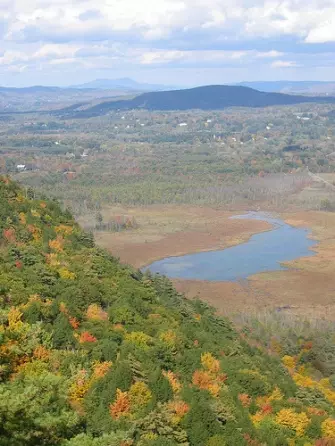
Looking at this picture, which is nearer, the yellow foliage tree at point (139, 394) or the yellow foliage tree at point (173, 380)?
the yellow foliage tree at point (139, 394)

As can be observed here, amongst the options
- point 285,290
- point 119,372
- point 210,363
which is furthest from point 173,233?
point 119,372

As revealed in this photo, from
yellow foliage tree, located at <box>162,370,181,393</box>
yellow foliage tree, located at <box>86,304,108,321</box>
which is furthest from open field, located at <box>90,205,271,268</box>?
yellow foliage tree, located at <box>162,370,181,393</box>

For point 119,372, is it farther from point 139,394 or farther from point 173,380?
point 173,380

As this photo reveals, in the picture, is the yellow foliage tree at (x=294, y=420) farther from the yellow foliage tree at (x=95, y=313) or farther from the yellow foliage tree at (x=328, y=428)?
the yellow foliage tree at (x=95, y=313)

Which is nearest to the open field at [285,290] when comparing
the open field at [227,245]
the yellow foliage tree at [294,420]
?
the open field at [227,245]

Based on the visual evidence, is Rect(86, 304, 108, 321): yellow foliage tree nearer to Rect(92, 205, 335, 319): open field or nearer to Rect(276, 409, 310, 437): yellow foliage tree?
Rect(276, 409, 310, 437): yellow foliage tree

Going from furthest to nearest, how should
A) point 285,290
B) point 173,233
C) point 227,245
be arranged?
point 173,233, point 227,245, point 285,290

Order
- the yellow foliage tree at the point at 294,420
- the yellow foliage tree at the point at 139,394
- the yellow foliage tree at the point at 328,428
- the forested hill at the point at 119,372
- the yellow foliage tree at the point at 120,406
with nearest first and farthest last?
the forested hill at the point at 119,372, the yellow foliage tree at the point at 120,406, the yellow foliage tree at the point at 139,394, the yellow foliage tree at the point at 294,420, the yellow foliage tree at the point at 328,428

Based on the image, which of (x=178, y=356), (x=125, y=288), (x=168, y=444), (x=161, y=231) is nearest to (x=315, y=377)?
(x=125, y=288)

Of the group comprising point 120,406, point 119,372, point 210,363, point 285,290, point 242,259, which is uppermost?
point 119,372
